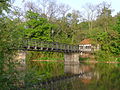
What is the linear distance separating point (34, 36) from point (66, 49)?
12.4 m

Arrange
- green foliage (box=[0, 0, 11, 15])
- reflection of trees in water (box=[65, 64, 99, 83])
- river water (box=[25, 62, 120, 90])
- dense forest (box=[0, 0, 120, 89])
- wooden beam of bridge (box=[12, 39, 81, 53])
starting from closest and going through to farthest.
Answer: green foliage (box=[0, 0, 11, 15]), river water (box=[25, 62, 120, 90]), reflection of trees in water (box=[65, 64, 99, 83]), wooden beam of bridge (box=[12, 39, 81, 53]), dense forest (box=[0, 0, 120, 89])

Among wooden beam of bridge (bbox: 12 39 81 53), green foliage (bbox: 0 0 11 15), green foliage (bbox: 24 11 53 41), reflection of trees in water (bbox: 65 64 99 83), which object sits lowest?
reflection of trees in water (bbox: 65 64 99 83)

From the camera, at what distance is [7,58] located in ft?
21.5

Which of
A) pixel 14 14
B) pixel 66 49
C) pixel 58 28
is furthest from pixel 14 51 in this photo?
pixel 58 28

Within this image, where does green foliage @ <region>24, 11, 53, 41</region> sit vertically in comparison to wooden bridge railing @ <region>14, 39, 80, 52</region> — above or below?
above

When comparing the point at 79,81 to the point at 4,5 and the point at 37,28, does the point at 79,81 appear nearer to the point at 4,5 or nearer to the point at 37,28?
the point at 4,5

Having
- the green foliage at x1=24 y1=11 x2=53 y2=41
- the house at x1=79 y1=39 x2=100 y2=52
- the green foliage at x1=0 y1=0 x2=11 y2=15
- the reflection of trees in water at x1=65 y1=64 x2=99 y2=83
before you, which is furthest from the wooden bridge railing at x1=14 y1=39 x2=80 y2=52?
the green foliage at x1=0 y1=0 x2=11 y2=15

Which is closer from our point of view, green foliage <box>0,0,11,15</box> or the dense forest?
green foliage <box>0,0,11,15</box>

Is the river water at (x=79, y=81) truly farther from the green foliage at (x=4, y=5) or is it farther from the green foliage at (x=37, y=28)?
the green foliage at (x=37, y=28)

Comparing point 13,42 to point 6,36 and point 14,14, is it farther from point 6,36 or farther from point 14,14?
point 14,14

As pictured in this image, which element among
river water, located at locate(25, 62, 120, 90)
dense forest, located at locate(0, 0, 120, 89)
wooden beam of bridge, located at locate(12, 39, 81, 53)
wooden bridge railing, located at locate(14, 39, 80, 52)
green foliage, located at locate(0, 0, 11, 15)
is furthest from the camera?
dense forest, located at locate(0, 0, 120, 89)

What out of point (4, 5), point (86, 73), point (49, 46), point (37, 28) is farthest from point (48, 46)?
point (4, 5)

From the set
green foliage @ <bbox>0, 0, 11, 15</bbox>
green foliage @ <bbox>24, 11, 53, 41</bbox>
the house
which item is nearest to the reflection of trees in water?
green foliage @ <bbox>0, 0, 11, 15</bbox>

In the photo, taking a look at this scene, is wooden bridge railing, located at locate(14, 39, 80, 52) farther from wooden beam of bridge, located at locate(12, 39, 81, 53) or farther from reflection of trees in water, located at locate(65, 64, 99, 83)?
reflection of trees in water, located at locate(65, 64, 99, 83)
